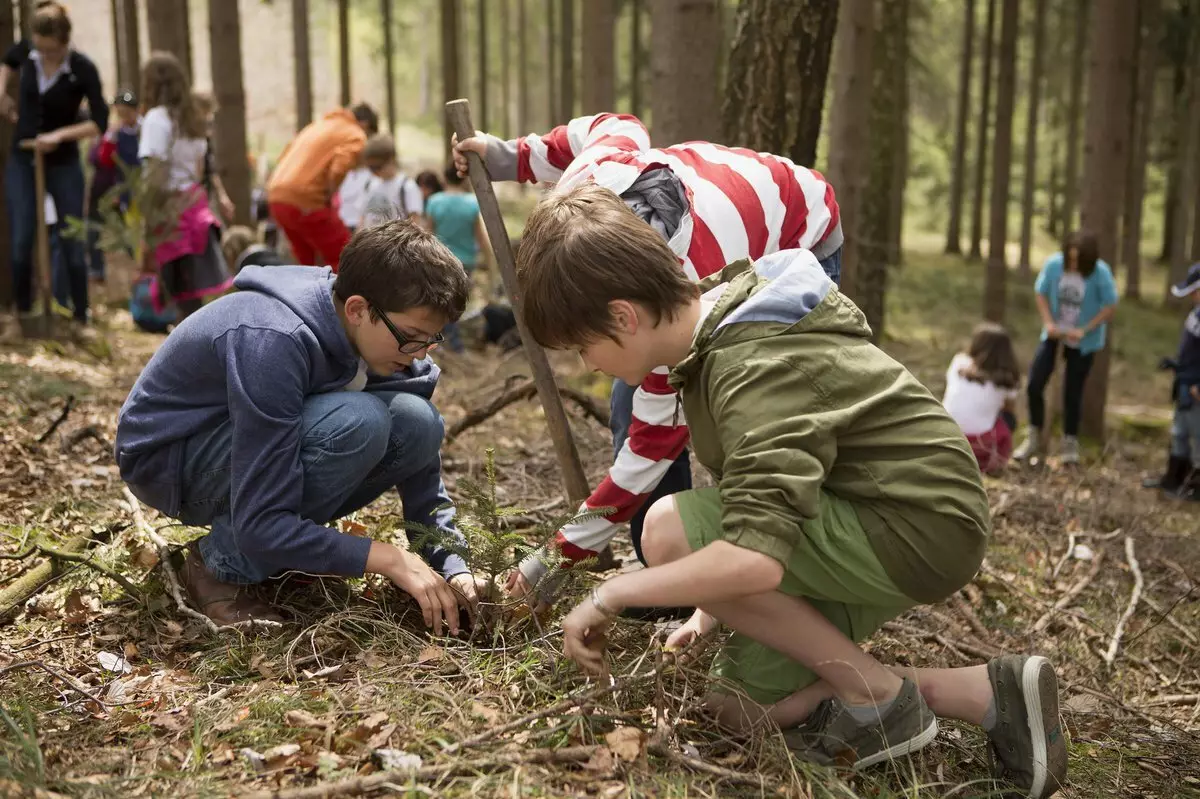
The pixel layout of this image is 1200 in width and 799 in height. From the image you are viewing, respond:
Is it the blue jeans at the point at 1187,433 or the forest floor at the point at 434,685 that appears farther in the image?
the blue jeans at the point at 1187,433

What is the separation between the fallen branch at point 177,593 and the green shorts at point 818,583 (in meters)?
1.15

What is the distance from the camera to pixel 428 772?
2096 millimetres

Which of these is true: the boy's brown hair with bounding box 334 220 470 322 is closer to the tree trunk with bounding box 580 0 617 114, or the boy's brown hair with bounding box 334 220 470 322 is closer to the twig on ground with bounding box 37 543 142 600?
the twig on ground with bounding box 37 543 142 600

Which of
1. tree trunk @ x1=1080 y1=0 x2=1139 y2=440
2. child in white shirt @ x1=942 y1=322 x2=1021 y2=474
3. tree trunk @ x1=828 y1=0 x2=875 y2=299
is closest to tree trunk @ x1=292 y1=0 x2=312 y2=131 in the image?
tree trunk @ x1=828 y1=0 x2=875 y2=299

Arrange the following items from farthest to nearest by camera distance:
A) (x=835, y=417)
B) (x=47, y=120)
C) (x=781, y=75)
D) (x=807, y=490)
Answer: (x=47, y=120) < (x=781, y=75) < (x=835, y=417) < (x=807, y=490)

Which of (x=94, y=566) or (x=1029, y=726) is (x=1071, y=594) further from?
(x=94, y=566)

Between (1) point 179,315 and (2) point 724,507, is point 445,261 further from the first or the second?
(1) point 179,315

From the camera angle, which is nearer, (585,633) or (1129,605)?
(585,633)

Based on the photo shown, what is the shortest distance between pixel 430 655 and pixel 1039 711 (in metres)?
1.40

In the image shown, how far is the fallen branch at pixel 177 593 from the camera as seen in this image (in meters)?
2.78

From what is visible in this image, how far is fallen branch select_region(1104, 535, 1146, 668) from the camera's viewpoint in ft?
11.9

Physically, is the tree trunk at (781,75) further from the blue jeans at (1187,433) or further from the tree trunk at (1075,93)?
the tree trunk at (1075,93)

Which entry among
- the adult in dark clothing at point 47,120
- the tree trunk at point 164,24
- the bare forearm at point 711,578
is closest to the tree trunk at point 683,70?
the adult in dark clothing at point 47,120

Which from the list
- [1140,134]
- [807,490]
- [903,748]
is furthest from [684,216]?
[1140,134]
